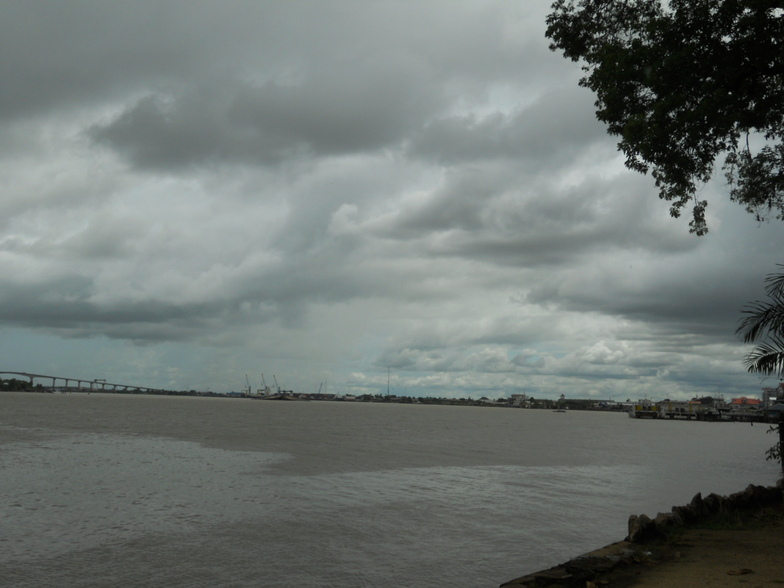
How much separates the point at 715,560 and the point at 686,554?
2.73 ft

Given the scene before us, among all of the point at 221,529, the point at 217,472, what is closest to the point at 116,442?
the point at 217,472

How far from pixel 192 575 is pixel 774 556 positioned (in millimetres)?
13644

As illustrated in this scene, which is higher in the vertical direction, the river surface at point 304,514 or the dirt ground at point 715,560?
the dirt ground at point 715,560

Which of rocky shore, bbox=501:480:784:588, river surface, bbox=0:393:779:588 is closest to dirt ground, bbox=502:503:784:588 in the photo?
rocky shore, bbox=501:480:784:588

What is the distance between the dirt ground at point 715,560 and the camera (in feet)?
37.9

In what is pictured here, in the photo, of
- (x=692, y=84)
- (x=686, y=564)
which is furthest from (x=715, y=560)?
(x=692, y=84)

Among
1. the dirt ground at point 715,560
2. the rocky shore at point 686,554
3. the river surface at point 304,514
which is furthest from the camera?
the river surface at point 304,514

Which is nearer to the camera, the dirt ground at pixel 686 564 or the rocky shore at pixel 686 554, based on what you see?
the dirt ground at pixel 686 564

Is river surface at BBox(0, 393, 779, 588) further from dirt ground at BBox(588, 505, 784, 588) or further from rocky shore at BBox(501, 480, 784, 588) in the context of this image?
dirt ground at BBox(588, 505, 784, 588)

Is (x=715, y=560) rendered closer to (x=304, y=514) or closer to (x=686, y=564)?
(x=686, y=564)

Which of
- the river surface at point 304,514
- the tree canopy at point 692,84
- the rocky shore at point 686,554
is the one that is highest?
the tree canopy at point 692,84

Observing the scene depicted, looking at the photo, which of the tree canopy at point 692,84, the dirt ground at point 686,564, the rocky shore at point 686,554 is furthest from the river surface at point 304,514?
the tree canopy at point 692,84

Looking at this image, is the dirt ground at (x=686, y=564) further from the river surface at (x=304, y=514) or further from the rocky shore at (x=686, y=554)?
the river surface at (x=304, y=514)

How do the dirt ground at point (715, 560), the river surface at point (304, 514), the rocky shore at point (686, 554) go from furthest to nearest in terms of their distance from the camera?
the river surface at point (304, 514)
the rocky shore at point (686, 554)
the dirt ground at point (715, 560)
